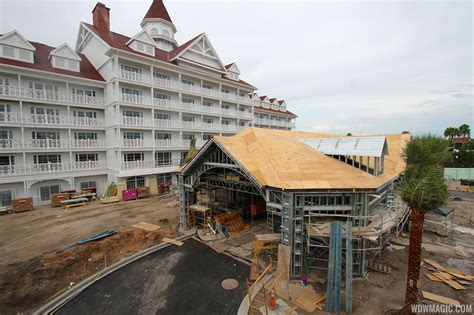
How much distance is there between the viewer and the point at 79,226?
19750 millimetres

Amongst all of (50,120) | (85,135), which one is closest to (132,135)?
(85,135)

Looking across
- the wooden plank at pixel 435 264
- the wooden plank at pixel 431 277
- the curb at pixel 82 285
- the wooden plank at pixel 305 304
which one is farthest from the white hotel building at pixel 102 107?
the wooden plank at pixel 435 264

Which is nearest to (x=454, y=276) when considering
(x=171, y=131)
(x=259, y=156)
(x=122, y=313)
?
(x=259, y=156)

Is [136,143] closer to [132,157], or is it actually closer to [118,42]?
[132,157]

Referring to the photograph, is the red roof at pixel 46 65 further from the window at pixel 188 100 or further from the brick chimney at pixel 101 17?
the window at pixel 188 100

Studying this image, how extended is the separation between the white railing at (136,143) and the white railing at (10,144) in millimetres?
10903

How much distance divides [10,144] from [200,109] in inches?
970

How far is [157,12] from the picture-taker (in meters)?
40.1

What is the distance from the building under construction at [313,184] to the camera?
11.7m

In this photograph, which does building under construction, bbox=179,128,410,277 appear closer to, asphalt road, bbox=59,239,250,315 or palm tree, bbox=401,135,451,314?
palm tree, bbox=401,135,451,314

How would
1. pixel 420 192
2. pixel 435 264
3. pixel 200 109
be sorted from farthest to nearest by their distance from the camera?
pixel 200 109 → pixel 435 264 → pixel 420 192

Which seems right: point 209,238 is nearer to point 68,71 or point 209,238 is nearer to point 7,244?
point 7,244

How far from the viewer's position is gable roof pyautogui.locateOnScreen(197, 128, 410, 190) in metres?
11.9

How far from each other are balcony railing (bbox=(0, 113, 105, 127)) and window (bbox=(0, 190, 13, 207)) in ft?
27.0
